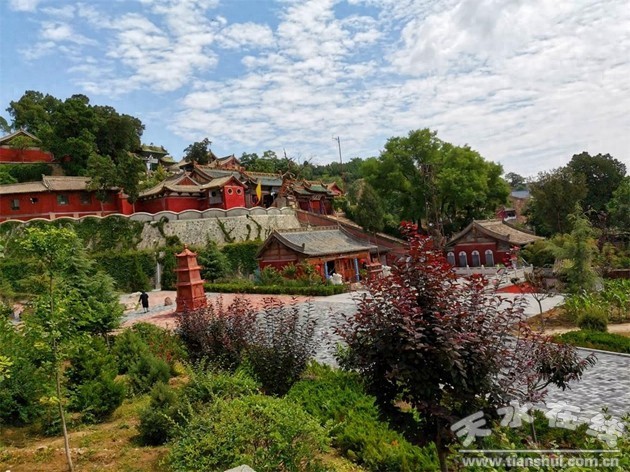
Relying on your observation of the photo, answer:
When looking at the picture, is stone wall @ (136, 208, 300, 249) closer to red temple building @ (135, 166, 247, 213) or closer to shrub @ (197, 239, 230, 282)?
red temple building @ (135, 166, 247, 213)

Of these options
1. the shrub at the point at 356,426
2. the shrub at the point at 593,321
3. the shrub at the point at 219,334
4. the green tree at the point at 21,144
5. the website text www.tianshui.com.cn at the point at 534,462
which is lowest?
the shrub at the point at 593,321

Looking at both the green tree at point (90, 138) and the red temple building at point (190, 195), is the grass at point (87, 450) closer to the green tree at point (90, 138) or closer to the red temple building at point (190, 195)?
the green tree at point (90, 138)

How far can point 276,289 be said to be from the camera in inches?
855

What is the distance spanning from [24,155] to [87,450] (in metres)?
45.6

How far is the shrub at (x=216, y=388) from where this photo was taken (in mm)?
6136

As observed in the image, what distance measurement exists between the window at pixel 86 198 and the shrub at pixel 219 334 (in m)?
27.1

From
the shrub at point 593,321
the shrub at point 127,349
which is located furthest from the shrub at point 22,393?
the shrub at point 593,321

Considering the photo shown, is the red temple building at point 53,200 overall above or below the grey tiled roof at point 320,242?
above

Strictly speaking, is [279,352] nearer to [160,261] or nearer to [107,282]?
[107,282]

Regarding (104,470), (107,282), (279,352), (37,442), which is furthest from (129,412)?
(107,282)

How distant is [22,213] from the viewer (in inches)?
1184

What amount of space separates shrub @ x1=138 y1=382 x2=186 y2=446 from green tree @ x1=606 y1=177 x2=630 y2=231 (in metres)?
38.9

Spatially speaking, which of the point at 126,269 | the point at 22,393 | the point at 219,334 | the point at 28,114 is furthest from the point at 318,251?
the point at 28,114

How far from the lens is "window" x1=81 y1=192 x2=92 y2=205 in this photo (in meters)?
31.9
